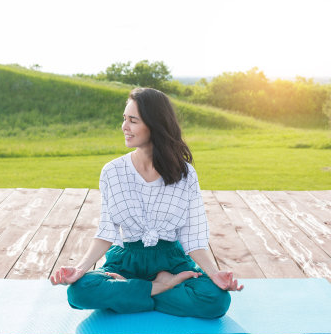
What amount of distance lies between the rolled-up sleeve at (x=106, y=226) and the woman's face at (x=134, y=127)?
0.21m

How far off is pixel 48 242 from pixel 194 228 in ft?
3.80

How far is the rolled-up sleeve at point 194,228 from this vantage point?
189 cm

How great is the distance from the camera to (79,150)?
7.45 metres

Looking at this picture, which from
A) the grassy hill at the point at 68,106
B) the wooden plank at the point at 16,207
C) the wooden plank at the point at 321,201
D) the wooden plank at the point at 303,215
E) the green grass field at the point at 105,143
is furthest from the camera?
the grassy hill at the point at 68,106

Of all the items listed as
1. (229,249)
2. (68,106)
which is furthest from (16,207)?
(68,106)

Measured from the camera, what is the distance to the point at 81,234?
2887 millimetres

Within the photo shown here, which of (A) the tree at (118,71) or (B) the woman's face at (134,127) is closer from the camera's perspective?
(B) the woman's face at (134,127)

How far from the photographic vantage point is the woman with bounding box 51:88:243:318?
1.73m

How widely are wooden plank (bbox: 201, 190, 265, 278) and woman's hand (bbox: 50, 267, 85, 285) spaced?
34.8 inches

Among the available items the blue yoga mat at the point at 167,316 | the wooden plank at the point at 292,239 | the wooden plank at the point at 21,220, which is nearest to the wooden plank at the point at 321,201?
the wooden plank at the point at 292,239

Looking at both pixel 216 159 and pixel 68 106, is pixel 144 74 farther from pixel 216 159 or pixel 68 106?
pixel 216 159

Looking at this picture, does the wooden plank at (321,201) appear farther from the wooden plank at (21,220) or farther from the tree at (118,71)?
the tree at (118,71)

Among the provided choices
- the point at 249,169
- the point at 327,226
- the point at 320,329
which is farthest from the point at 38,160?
the point at 320,329

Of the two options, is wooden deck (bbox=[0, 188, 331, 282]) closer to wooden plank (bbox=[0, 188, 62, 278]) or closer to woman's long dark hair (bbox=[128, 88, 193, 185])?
wooden plank (bbox=[0, 188, 62, 278])
